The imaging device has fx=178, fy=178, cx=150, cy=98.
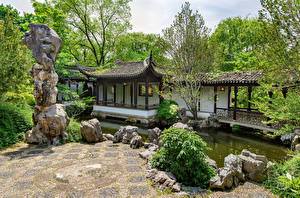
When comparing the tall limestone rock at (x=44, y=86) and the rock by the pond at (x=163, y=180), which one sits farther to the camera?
the tall limestone rock at (x=44, y=86)

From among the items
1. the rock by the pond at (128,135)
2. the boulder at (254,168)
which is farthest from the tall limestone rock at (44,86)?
the boulder at (254,168)

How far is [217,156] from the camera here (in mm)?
7254

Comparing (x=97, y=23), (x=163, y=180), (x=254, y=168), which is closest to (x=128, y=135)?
(x=163, y=180)

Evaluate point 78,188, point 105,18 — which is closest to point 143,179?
point 78,188

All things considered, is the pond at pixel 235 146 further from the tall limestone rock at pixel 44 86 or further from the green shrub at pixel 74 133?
the tall limestone rock at pixel 44 86

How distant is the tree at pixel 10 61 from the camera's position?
646 cm

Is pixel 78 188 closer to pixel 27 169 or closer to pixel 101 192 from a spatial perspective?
pixel 101 192

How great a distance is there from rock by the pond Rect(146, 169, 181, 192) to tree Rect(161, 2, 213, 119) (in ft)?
28.4

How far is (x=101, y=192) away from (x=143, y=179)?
1034 mm

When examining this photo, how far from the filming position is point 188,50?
39.2 ft

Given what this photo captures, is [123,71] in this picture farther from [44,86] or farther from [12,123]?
[12,123]

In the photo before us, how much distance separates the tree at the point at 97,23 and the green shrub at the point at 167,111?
38.1 feet

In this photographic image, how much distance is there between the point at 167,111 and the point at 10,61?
9.70m

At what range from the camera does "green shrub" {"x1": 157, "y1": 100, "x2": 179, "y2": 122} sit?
1318 centimetres
